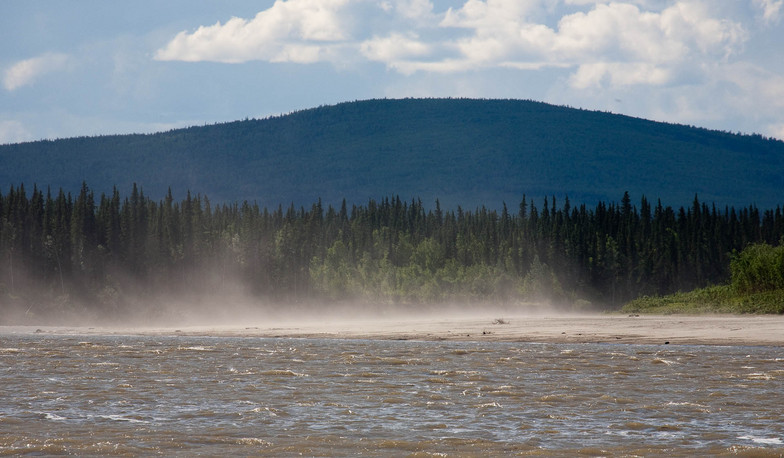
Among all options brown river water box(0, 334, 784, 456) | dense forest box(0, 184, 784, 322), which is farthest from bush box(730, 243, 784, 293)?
dense forest box(0, 184, 784, 322)

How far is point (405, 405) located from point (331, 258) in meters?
115

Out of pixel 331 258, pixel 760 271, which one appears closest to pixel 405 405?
pixel 760 271

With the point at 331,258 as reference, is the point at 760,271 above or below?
below

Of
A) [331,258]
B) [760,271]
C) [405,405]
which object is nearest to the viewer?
[405,405]

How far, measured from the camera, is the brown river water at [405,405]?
48.1 ft

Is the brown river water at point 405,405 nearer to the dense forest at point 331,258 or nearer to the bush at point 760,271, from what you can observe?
the bush at point 760,271

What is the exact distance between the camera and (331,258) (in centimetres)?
13375

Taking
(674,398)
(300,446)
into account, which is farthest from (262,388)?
(674,398)

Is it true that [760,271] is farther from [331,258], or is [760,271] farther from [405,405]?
[331,258]

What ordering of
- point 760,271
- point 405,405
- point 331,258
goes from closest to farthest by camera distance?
1. point 405,405
2. point 760,271
3. point 331,258

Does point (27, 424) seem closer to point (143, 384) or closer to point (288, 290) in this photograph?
point (143, 384)

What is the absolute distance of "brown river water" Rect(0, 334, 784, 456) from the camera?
14656 mm

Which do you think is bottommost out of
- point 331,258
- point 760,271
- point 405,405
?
point 405,405

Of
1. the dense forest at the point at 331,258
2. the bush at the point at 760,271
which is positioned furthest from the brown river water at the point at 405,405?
the dense forest at the point at 331,258
